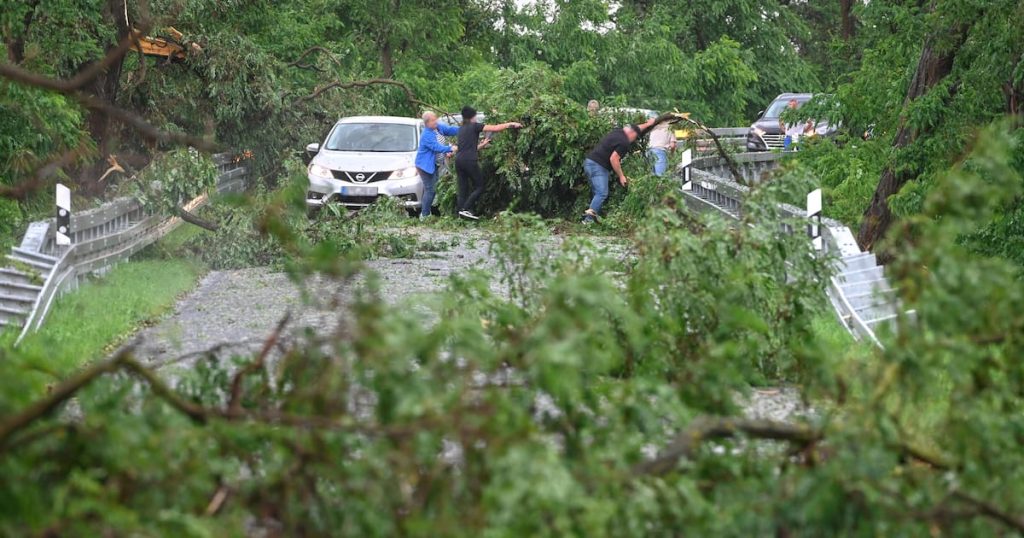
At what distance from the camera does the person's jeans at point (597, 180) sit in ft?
73.8

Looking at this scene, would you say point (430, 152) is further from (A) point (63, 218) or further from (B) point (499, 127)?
(A) point (63, 218)

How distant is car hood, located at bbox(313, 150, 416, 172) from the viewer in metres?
25.9

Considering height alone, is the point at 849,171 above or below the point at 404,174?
above

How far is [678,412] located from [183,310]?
8.60 meters

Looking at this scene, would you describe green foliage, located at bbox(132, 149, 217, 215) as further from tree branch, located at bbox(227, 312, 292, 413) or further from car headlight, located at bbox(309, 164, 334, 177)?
tree branch, located at bbox(227, 312, 292, 413)

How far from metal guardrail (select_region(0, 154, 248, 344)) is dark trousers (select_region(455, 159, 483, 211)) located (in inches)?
186

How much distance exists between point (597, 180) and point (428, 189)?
146 inches

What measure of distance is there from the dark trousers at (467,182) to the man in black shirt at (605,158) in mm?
1759

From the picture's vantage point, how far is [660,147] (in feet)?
81.3

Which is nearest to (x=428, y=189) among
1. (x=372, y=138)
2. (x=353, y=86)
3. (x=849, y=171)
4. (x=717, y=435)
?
(x=372, y=138)

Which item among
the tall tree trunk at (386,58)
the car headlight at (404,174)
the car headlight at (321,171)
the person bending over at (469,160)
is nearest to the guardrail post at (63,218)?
the person bending over at (469,160)

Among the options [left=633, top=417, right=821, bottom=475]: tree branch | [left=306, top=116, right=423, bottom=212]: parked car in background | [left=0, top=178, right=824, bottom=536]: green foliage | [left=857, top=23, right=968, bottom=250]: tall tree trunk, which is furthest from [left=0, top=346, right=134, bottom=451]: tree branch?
[left=306, top=116, right=423, bottom=212]: parked car in background

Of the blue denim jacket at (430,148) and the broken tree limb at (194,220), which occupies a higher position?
the blue denim jacket at (430,148)

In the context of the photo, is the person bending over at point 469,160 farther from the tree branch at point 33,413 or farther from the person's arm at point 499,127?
the tree branch at point 33,413
